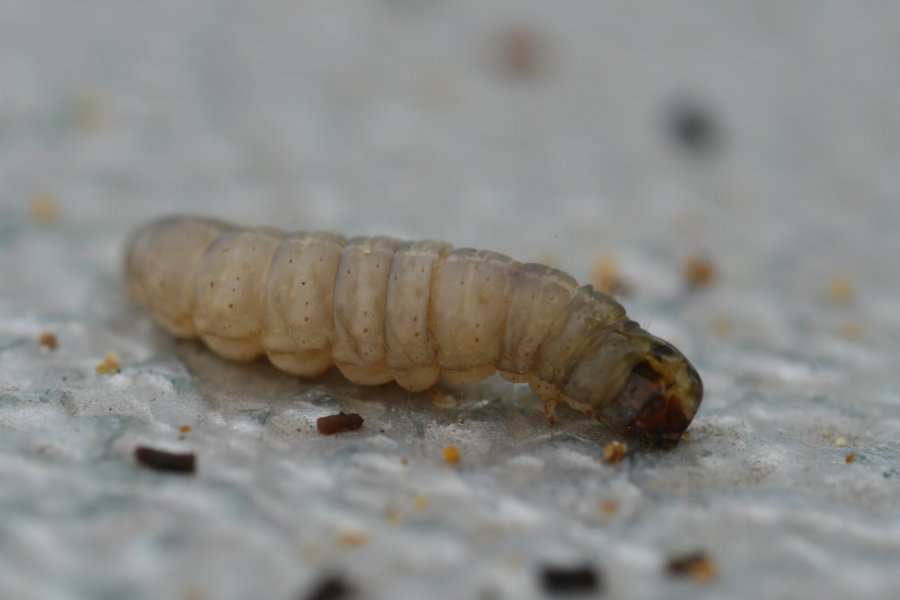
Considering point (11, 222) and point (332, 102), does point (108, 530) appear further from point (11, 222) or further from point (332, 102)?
point (332, 102)

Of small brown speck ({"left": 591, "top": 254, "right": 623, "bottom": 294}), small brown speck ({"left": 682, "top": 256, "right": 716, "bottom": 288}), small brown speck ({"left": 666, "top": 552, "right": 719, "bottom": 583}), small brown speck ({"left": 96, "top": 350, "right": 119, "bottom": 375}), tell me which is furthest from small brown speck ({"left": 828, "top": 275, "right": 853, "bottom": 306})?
small brown speck ({"left": 96, "top": 350, "right": 119, "bottom": 375})

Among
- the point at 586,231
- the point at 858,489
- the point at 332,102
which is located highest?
the point at 332,102

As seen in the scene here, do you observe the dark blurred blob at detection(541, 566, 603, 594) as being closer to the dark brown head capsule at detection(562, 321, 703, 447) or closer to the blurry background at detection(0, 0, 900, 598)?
the blurry background at detection(0, 0, 900, 598)

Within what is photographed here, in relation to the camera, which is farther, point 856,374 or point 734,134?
point 734,134

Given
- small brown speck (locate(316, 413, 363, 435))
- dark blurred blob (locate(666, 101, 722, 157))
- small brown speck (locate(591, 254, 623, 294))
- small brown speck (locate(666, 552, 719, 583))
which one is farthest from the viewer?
dark blurred blob (locate(666, 101, 722, 157))

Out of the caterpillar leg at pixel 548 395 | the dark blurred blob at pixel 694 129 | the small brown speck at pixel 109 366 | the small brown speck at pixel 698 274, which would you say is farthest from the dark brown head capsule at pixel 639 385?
the dark blurred blob at pixel 694 129

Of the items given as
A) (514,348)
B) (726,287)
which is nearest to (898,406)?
(726,287)

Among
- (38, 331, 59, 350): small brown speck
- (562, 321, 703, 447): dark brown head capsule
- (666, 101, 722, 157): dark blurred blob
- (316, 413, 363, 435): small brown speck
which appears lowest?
(316, 413, 363, 435): small brown speck

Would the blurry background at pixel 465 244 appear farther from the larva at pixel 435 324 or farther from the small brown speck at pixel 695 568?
the larva at pixel 435 324
